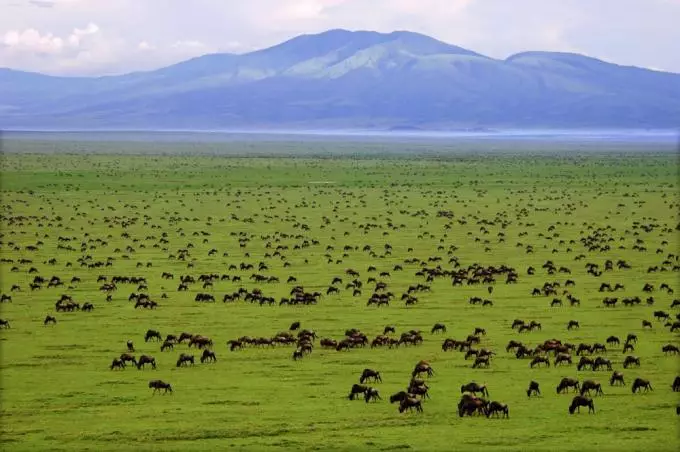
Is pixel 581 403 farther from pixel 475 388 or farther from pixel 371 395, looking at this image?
pixel 371 395

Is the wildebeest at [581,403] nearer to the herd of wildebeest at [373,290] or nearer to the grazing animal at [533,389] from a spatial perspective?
the herd of wildebeest at [373,290]

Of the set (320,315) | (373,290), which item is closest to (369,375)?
(320,315)

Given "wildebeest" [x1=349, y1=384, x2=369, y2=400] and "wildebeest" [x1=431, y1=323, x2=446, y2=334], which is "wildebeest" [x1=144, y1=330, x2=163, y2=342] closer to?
"wildebeest" [x1=431, y1=323, x2=446, y2=334]

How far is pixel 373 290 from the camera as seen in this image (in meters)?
39.5

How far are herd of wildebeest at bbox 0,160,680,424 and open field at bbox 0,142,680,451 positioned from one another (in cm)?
20

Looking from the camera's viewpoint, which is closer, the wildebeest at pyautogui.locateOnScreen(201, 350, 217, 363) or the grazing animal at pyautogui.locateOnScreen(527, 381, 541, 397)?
the grazing animal at pyautogui.locateOnScreen(527, 381, 541, 397)

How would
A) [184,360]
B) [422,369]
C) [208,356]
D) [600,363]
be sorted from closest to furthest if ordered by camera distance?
[422,369], [600,363], [184,360], [208,356]

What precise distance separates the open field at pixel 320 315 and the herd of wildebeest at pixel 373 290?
199 mm

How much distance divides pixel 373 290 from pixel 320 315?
17.3 ft

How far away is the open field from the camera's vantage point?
21.5 m

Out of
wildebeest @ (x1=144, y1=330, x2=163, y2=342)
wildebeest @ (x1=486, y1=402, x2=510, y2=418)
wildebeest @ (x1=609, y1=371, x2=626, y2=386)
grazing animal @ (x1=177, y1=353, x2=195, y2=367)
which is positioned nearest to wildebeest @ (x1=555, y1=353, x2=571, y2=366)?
wildebeest @ (x1=609, y1=371, x2=626, y2=386)

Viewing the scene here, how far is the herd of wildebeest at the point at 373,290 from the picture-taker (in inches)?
988

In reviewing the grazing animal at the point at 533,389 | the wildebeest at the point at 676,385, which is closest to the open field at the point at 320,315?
the wildebeest at the point at 676,385

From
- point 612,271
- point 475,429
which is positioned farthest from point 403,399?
point 612,271
